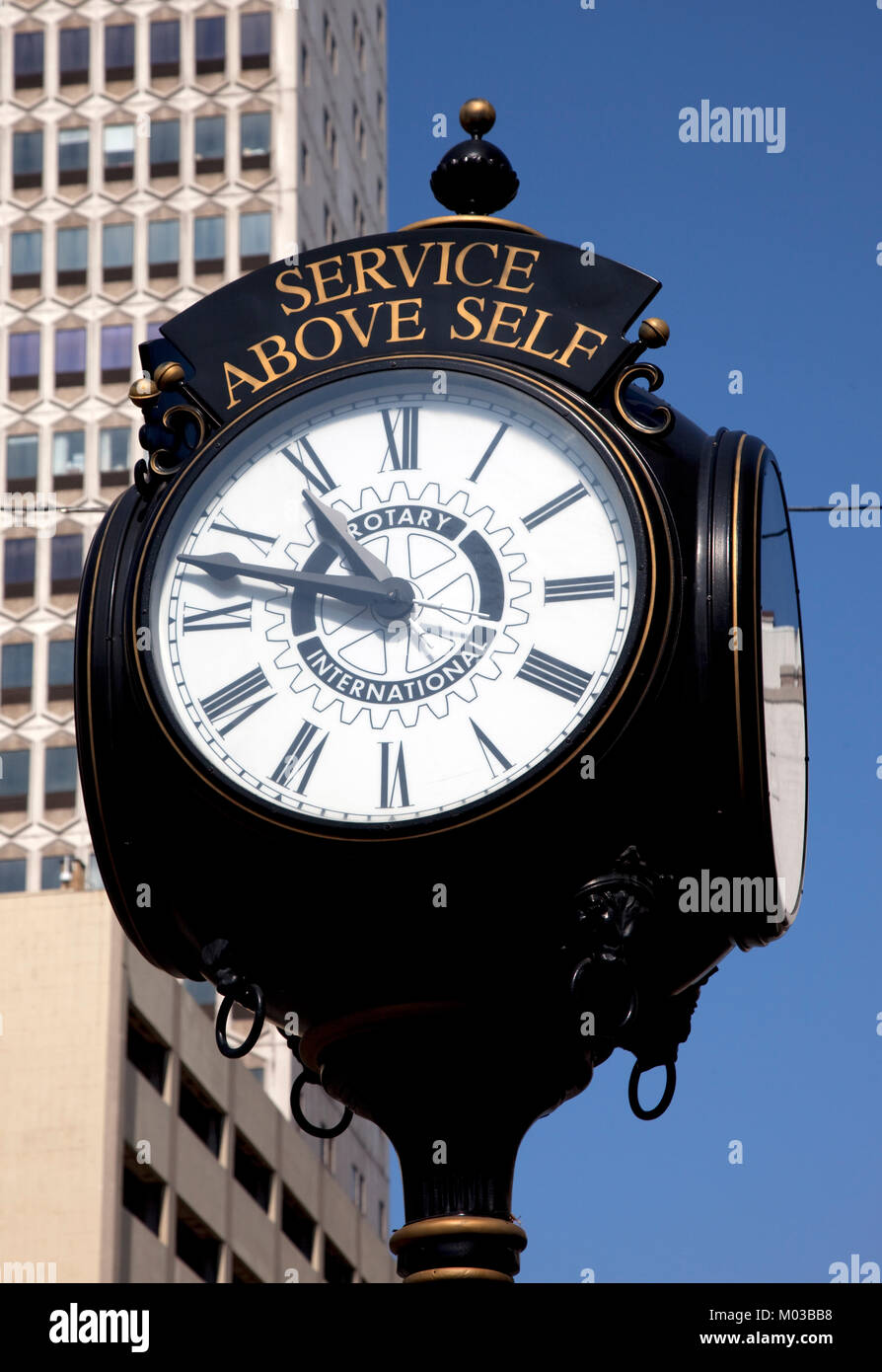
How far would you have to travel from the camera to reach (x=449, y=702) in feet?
16.2

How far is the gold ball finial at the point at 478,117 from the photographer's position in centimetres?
583

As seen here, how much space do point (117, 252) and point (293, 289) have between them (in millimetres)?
90447

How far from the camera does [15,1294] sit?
166 inches

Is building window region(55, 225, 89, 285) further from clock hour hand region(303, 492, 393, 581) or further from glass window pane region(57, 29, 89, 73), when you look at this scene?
clock hour hand region(303, 492, 393, 581)

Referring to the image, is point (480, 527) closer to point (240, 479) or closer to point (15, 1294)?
point (240, 479)

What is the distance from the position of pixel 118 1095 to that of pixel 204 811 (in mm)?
53035

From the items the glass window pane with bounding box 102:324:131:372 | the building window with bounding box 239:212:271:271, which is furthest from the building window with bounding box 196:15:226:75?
the glass window pane with bounding box 102:324:131:372

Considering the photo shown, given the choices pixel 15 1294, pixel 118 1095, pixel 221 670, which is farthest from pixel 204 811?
pixel 118 1095

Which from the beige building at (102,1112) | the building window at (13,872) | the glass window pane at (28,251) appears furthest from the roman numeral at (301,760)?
the glass window pane at (28,251)

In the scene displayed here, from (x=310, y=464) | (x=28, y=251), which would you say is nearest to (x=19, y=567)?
(x=28, y=251)

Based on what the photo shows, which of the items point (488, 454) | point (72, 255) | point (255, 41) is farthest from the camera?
point (255, 41)

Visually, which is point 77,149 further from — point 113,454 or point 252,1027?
point 252,1027

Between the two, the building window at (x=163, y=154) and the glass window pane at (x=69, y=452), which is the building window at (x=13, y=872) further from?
the building window at (x=163, y=154)

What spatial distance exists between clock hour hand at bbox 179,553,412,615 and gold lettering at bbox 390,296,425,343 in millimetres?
573
